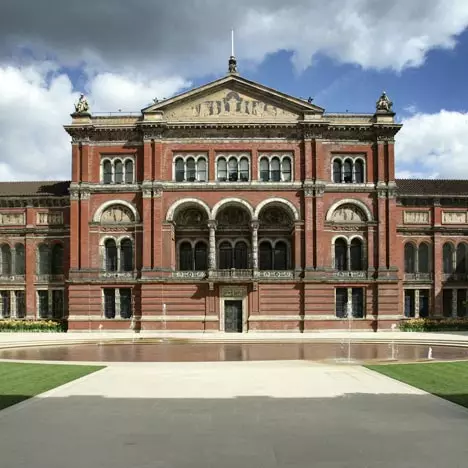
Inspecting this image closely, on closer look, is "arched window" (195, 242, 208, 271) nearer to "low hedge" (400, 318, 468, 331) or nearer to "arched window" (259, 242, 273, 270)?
"arched window" (259, 242, 273, 270)

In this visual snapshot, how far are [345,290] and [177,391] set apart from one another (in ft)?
114

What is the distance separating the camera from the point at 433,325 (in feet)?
169

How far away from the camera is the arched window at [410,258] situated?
182ft

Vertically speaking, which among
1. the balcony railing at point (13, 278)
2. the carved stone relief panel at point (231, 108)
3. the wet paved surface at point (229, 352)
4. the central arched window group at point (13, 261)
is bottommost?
the wet paved surface at point (229, 352)

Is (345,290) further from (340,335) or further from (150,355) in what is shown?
(150,355)

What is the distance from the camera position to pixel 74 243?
51.7 metres

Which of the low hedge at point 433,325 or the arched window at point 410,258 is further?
the arched window at point 410,258

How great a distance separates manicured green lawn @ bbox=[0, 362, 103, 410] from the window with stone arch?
32028 millimetres

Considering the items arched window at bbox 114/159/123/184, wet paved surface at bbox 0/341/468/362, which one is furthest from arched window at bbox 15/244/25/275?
wet paved surface at bbox 0/341/468/362

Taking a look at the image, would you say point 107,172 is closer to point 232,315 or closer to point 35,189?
point 35,189

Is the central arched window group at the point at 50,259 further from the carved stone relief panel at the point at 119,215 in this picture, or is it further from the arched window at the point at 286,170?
the arched window at the point at 286,170

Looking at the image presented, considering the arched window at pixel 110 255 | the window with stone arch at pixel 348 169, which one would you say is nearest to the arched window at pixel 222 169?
the window with stone arch at pixel 348 169

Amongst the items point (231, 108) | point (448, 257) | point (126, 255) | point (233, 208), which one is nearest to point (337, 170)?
point (233, 208)

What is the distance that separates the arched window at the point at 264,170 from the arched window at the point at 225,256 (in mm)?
6494
